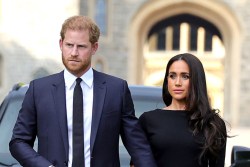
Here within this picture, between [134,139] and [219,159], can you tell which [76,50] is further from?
[219,159]

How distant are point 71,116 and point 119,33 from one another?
2176 centimetres

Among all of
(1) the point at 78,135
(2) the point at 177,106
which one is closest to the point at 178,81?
(2) the point at 177,106

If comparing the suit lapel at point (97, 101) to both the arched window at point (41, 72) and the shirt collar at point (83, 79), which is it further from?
the arched window at point (41, 72)

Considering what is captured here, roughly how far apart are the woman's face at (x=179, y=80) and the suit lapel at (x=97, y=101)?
14.6 inches

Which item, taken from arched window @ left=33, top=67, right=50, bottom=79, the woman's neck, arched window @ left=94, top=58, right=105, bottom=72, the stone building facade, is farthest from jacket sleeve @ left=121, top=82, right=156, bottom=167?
arched window @ left=94, top=58, right=105, bottom=72

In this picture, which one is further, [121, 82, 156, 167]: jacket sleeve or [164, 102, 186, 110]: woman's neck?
[164, 102, 186, 110]: woman's neck

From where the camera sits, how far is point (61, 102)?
3.04 metres

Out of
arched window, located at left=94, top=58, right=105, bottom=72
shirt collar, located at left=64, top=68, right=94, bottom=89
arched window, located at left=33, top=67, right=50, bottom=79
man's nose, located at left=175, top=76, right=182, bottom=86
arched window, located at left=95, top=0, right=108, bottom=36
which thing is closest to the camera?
shirt collar, located at left=64, top=68, right=94, bottom=89

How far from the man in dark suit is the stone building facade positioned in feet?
66.6

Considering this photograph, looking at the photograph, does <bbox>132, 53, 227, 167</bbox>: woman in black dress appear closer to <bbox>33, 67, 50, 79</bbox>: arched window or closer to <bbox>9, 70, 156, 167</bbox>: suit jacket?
<bbox>9, 70, 156, 167</bbox>: suit jacket

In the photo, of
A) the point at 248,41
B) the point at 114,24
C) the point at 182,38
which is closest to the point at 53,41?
the point at 114,24

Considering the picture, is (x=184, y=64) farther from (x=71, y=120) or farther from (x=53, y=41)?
(x=53, y=41)

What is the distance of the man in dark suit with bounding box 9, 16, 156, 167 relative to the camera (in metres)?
2.97

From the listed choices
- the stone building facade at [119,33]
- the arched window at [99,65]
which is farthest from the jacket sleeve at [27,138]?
the arched window at [99,65]
